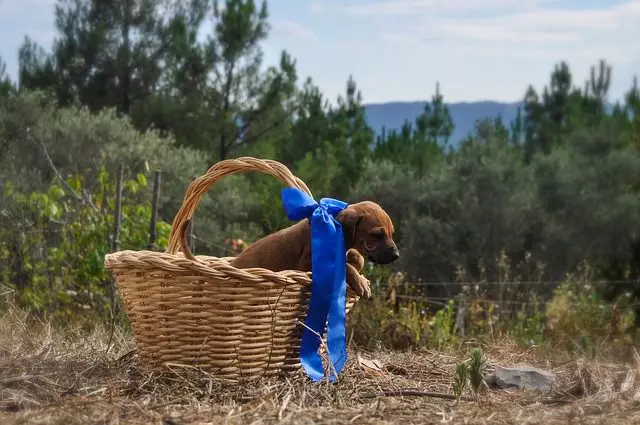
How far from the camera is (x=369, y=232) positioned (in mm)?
3893

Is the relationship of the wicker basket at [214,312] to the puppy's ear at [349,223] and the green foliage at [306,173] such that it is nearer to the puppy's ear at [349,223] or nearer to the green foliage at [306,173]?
the puppy's ear at [349,223]

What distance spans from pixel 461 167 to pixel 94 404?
12.1 meters

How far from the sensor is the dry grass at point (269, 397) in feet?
10.3

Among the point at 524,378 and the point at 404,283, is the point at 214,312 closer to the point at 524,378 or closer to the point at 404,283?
the point at 524,378

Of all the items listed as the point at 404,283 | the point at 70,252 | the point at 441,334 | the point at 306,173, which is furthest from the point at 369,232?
the point at 306,173

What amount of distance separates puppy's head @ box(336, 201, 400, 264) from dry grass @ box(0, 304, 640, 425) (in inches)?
21.0

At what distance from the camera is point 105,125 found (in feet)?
46.4

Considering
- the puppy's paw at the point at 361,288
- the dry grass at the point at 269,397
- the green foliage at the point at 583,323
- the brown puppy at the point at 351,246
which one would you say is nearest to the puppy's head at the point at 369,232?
the brown puppy at the point at 351,246

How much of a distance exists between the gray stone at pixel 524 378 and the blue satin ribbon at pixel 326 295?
0.69 meters

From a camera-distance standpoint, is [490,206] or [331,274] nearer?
[331,274]

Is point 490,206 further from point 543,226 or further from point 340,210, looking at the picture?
point 340,210

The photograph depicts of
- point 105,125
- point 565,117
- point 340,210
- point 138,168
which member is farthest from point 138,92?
point 340,210

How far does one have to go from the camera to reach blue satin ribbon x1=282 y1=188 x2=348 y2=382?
3742mm

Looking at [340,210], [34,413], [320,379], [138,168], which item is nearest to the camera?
[34,413]
